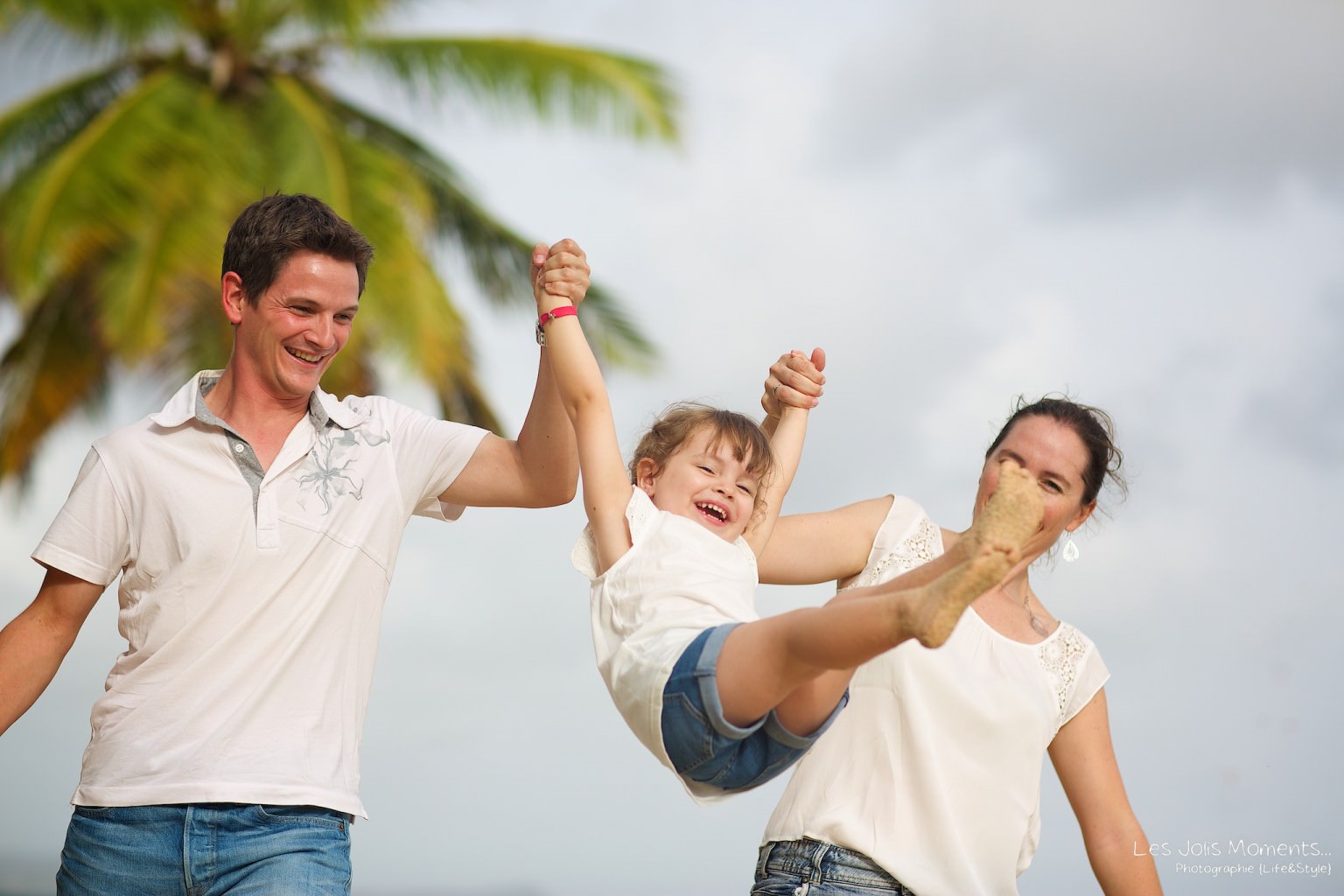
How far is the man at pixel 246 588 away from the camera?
272cm

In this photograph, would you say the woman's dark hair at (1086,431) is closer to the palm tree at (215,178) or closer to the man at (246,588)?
the man at (246,588)

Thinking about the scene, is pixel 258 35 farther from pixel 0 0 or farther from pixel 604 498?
pixel 604 498

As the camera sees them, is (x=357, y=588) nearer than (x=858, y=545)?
Yes

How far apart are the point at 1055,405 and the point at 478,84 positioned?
372 inches

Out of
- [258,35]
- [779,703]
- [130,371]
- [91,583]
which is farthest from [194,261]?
[779,703]

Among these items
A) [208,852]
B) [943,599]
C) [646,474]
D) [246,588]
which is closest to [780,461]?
[646,474]

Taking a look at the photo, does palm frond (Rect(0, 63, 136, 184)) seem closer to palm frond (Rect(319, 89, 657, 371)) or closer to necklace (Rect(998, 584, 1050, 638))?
palm frond (Rect(319, 89, 657, 371))

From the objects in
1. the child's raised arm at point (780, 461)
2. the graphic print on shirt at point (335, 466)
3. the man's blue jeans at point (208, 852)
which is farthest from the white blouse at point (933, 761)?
the graphic print on shirt at point (335, 466)

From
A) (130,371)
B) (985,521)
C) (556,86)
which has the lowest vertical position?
(985,521)

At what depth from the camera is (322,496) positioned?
2916mm

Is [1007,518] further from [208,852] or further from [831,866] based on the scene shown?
[208,852]

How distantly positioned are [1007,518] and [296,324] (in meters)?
1.54

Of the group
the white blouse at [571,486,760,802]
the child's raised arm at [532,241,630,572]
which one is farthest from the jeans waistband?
the child's raised arm at [532,241,630,572]

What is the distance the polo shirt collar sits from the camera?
9.61ft
